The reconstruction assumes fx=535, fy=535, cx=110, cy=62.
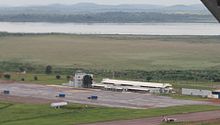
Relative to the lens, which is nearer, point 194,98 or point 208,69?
point 194,98

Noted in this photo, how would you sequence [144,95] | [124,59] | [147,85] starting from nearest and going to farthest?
[144,95] → [147,85] → [124,59]

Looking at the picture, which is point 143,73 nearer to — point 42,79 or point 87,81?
point 87,81

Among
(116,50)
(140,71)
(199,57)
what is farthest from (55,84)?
(116,50)

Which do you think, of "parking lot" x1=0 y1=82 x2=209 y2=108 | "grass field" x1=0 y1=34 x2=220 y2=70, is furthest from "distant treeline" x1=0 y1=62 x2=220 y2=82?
"parking lot" x1=0 y1=82 x2=209 y2=108

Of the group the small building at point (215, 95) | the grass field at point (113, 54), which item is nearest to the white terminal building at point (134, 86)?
the small building at point (215, 95)

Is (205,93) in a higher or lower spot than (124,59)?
lower

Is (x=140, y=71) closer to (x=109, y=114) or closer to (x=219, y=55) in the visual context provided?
(x=219, y=55)

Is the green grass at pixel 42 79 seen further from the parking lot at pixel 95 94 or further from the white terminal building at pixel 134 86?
the white terminal building at pixel 134 86
